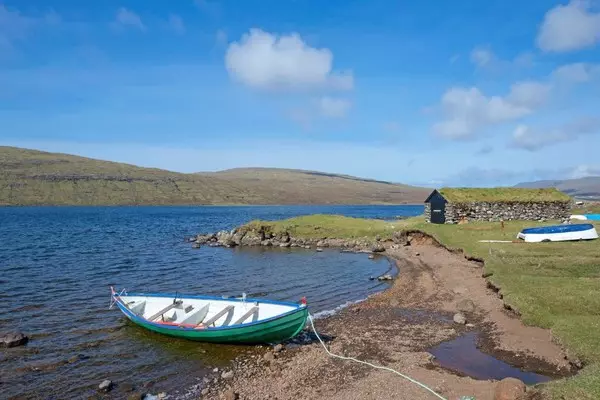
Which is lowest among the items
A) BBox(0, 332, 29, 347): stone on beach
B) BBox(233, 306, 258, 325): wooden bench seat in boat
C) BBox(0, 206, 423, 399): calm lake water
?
BBox(0, 206, 423, 399): calm lake water

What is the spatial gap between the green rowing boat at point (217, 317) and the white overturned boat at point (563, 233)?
28775mm

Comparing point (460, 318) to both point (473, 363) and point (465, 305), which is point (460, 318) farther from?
point (473, 363)

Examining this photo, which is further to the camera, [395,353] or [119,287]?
[119,287]

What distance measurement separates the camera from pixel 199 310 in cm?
2325

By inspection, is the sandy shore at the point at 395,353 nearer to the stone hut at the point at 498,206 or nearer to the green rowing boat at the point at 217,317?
the green rowing boat at the point at 217,317

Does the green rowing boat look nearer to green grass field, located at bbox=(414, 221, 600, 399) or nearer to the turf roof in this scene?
green grass field, located at bbox=(414, 221, 600, 399)

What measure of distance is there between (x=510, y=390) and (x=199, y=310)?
16135mm

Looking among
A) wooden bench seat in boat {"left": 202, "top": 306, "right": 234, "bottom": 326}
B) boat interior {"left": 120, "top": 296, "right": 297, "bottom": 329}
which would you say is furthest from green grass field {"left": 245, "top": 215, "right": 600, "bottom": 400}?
wooden bench seat in boat {"left": 202, "top": 306, "right": 234, "bottom": 326}

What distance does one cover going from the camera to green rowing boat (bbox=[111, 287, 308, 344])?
64.1 ft

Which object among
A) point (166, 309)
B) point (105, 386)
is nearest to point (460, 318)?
point (166, 309)

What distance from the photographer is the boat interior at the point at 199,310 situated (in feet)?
71.9

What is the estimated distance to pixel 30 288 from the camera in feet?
106

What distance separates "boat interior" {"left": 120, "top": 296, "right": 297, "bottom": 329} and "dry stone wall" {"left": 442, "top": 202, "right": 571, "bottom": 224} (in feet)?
136

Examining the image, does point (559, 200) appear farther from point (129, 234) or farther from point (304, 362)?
point (129, 234)
